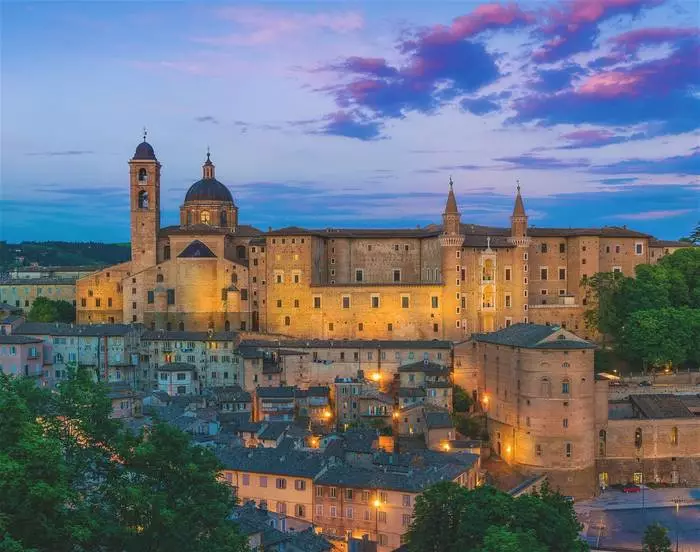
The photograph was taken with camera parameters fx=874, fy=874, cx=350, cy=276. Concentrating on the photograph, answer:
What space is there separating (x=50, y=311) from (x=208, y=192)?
15528 millimetres

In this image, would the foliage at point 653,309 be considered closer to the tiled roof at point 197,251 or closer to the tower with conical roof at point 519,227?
the tower with conical roof at point 519,227

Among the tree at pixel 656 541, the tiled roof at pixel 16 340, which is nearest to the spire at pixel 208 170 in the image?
the tiled roof at pixel 16 340

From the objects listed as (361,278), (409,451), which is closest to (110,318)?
(361,278)

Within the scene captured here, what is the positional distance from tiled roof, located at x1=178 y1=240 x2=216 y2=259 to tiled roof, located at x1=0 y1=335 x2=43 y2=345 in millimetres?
12876

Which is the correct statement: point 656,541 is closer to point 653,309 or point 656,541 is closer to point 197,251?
point 653,309

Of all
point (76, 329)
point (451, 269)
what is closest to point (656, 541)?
point (451, 269)

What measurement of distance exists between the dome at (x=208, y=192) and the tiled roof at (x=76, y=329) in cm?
1694

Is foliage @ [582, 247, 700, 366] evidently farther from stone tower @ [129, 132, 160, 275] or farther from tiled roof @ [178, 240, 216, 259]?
stone tower @ [129, 132, 160, 275]

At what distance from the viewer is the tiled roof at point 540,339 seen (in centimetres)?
4366

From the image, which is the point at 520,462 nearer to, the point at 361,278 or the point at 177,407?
the point at 177,407

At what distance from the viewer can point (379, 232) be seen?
218 feet

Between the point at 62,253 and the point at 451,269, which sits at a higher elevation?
the point at 62,253

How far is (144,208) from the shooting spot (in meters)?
64.4

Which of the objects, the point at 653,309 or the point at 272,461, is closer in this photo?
the point at 272,461
